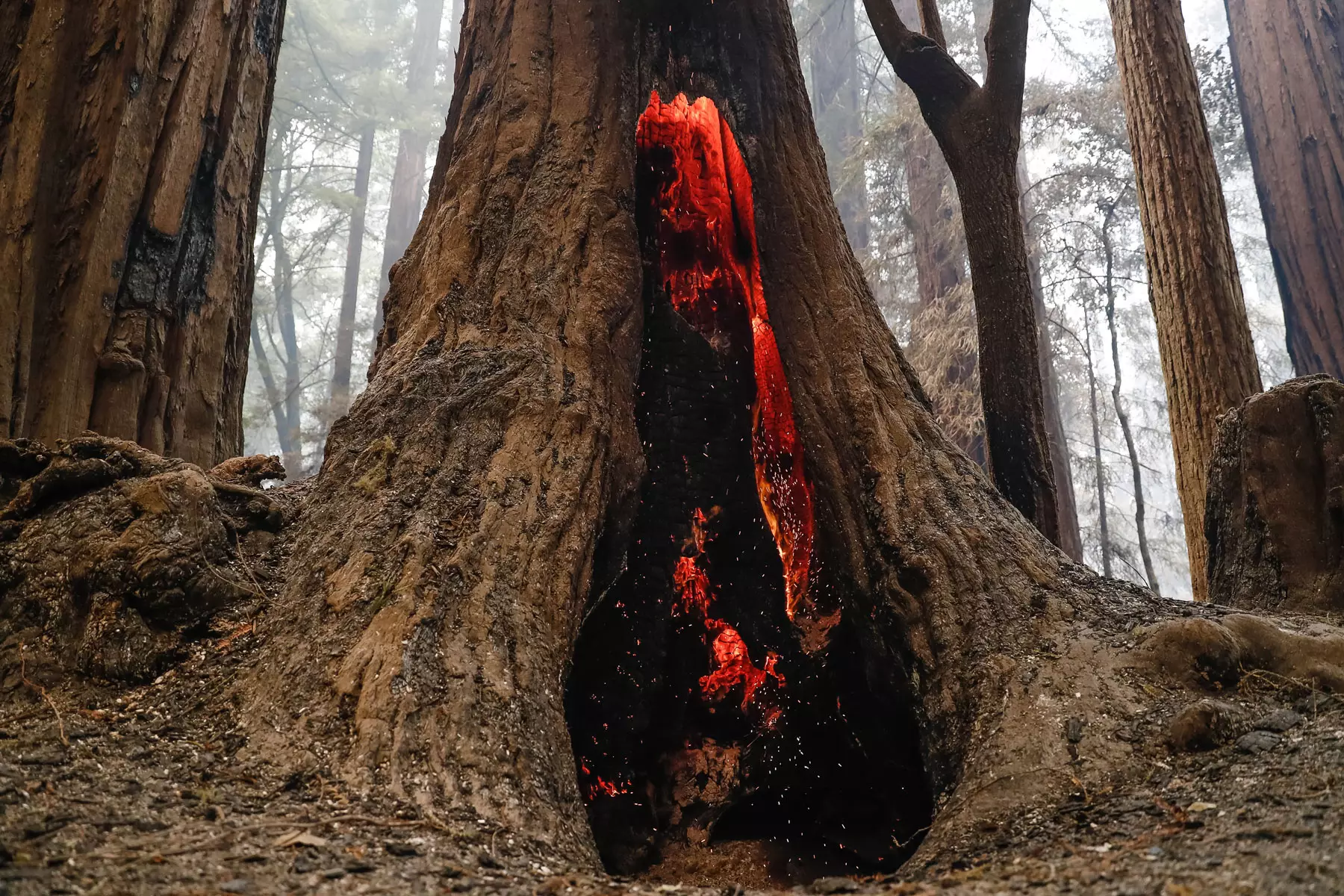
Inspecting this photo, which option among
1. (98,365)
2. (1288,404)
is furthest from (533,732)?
(1288,404)

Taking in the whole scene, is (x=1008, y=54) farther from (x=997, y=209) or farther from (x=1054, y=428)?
(x=1054, y=428)

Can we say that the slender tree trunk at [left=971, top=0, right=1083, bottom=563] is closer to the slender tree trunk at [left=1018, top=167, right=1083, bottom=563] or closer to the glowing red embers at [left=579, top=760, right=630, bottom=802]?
the slender tree trunk at [left=1018, top=167, right=1083, bottom=563]

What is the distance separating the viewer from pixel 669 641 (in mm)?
3158

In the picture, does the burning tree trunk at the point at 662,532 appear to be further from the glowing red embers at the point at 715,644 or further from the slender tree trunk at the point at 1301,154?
the slender tree trunk at the point at 1301,154

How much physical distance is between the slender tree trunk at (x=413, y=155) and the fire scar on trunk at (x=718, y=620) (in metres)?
18.8

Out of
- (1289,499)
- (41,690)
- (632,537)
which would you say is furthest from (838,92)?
(41,690)

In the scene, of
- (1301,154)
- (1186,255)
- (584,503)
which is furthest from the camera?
(1301,154)

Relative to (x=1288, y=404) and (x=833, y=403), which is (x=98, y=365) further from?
(x=1288, y=404)

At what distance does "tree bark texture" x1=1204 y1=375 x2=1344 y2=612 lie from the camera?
2.80 meters

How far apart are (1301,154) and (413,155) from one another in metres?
22.3

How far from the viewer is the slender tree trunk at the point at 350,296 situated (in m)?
18.7

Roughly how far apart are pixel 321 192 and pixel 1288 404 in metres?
22.3

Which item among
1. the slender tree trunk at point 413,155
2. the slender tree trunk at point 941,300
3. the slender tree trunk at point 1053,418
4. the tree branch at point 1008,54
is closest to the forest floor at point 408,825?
the tree branch at point 1008,54

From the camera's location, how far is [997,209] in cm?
461
